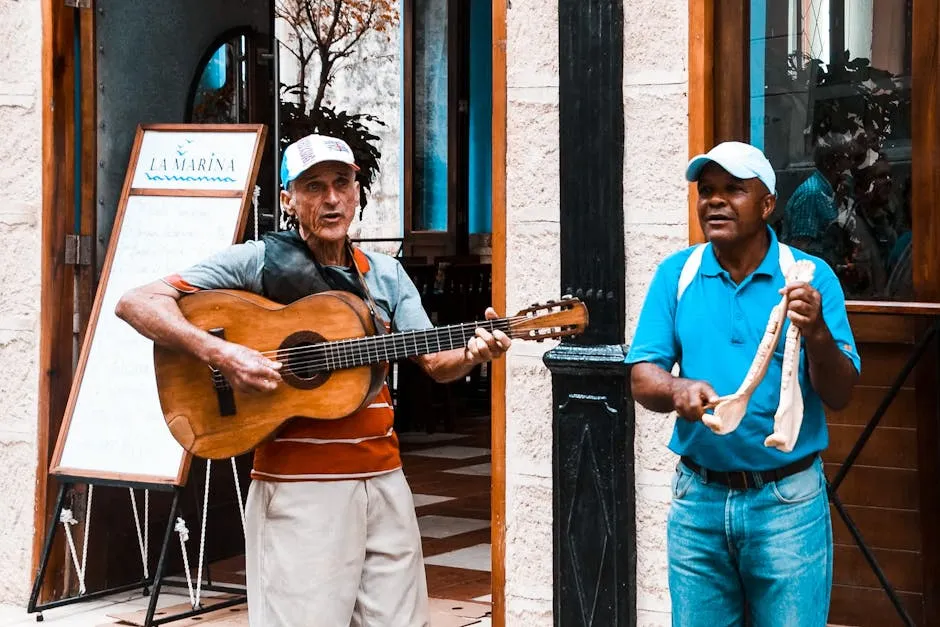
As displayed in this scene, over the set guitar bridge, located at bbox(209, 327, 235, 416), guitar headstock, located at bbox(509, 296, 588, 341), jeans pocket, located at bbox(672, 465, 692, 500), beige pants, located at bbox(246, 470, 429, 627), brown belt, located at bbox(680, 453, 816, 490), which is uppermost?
guitar headstock, located at bbox(509, 296, 588, 341)

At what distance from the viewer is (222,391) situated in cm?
396

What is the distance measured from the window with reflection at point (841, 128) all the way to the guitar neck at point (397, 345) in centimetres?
151

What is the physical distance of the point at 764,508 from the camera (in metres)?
3.22

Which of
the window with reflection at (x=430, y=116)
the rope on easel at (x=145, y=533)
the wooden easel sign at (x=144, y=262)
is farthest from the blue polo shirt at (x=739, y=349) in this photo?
the window with reflection at (x=430, y=116)

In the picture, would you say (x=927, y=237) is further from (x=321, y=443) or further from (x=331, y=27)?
(x=331, y=27)

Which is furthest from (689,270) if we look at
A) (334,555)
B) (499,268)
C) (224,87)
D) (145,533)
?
(224,87)

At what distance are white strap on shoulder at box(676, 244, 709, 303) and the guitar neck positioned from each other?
505 millimetres

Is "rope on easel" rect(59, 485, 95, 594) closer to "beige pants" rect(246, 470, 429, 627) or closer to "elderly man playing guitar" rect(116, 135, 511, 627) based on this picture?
"elderly man playing guitar" rect(116, 135, 511, 627)

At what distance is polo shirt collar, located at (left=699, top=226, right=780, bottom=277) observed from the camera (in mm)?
3271

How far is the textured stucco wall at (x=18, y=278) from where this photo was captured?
633 centimetres

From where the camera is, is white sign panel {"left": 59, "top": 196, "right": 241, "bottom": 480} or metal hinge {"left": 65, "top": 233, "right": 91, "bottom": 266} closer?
white sign panel {"left": 59, "top": 196, "right": 241, "bottom": 480}

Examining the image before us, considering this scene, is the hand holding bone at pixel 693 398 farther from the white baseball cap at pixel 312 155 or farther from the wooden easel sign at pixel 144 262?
the wooden easel sign at pixel 144 262

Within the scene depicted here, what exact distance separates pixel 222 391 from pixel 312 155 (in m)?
0.69

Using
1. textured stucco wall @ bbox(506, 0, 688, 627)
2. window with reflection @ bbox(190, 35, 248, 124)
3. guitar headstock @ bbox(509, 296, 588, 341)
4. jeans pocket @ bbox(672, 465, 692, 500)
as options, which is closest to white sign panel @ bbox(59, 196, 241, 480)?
window with reflection @ bbox(190, 35, 248, 124)
